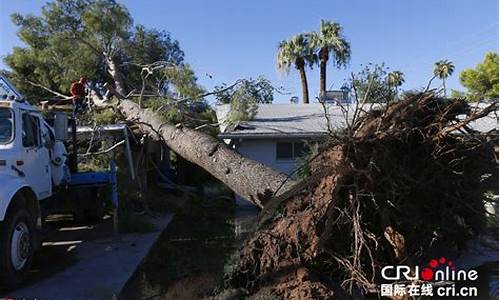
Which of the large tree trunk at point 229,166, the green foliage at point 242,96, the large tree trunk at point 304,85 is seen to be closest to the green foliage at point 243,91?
the green foliage at point 242,96

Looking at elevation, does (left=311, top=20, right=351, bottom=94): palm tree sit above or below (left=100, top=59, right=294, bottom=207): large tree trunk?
above

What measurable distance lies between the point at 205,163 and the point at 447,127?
392 centimetres

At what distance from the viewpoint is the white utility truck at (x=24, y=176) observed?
21.2 feet

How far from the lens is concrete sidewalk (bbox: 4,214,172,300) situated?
6375mm

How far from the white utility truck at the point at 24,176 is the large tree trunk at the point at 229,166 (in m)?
1.56

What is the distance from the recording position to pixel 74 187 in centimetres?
994

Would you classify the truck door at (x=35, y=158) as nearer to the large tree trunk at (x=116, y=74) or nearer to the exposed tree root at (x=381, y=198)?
the exposed tree root at (x=381, y=198)

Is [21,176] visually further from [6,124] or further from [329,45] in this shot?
[329,45]

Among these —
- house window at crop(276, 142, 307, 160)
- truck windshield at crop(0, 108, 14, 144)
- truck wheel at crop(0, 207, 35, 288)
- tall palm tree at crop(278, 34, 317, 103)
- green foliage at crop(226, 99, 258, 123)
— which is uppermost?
tall palm tree at crop(278, 34, 317, 103)

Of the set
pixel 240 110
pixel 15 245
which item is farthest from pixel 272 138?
pixel 15 245

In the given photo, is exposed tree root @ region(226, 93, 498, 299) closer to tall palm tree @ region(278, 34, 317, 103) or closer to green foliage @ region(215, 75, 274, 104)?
green foliage @ region(215, 75, 274, 104)

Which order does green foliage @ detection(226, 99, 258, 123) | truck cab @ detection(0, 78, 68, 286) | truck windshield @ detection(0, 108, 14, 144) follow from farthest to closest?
1. green foliage @ detection(226, 99, 258, 123)
2. truck windshield @ detection(0, 108, 14, 144)
3. truck cab @ detection(0, 78, 68, 286)

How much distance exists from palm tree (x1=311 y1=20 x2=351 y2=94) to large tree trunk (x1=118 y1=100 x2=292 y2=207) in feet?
65.5

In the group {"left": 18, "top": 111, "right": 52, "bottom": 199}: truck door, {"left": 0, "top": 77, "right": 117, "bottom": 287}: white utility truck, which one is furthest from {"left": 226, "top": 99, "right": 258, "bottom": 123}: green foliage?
{"left": 18, "top": 111, "right": 52, "bottom": 199}: truck door
